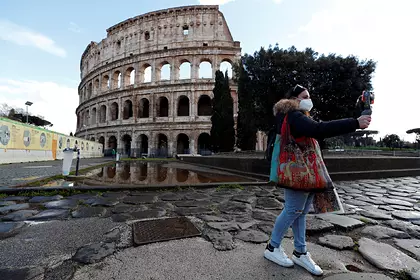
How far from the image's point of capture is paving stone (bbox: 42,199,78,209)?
10.6 ft

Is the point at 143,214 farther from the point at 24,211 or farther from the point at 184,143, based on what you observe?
the point at 184,143

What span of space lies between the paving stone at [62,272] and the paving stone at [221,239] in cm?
118

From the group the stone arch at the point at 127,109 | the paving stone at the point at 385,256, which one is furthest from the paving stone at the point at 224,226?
the stone arch at the point at 127,109

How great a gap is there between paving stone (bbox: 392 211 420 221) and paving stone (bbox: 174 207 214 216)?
108 inches

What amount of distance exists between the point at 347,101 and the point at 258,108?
6.38m

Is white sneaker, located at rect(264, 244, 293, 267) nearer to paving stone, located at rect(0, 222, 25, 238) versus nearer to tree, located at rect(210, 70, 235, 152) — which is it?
paving stone, located at rect(0, 222, 25, 238)

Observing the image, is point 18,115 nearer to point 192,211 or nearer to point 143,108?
point 143,108

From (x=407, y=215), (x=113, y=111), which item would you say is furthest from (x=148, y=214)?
(x=113, y=111)

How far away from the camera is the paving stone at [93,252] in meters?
1.70

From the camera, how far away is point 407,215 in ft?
10.0

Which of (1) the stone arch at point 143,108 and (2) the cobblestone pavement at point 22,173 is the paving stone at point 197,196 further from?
(1) the stone arch at point 143,108

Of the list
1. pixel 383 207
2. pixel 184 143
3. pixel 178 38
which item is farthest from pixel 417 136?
pixel 383 207

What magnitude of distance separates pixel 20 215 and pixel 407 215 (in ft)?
18.2

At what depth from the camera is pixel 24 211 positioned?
2.96m
